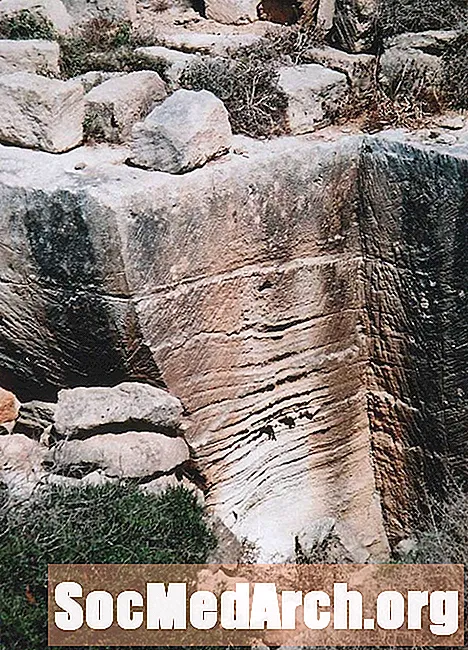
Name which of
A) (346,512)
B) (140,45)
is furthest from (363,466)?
(140,45)

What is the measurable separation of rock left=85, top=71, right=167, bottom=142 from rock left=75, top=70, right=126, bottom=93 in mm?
409

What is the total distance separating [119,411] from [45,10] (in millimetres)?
3748

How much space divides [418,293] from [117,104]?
243cm

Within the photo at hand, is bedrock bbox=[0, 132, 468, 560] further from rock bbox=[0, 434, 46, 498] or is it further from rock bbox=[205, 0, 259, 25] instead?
rock bbox=[205, 0, 259, 25]

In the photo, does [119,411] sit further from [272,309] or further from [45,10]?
[45,10]

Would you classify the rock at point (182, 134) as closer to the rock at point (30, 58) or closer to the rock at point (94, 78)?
the rock at point (94, 78)

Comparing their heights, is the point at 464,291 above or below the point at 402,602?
above

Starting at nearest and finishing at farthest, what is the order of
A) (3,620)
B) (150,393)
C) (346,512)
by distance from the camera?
(3,620), (150,393), (346,512)

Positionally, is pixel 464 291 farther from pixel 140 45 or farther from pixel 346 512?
pixel 140 45

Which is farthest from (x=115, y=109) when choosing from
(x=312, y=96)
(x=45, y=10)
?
(x=45, y=10)

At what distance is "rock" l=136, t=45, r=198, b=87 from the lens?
6.78 m

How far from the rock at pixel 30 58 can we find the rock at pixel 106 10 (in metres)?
1.32

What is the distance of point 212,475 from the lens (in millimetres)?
6234

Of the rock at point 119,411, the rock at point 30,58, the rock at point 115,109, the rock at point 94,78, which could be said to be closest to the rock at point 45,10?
the rock at point 30,58
